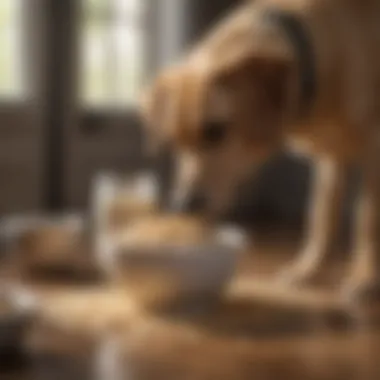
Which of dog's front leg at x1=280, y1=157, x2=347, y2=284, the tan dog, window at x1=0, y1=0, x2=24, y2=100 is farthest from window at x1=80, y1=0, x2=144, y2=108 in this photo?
the tan dog

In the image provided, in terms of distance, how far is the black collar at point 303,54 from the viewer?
1.38 meters

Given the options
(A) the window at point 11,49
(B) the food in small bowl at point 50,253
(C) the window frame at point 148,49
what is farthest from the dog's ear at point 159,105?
(C) the window frame at point 148,49

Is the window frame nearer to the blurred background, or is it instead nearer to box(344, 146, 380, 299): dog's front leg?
the blurred background

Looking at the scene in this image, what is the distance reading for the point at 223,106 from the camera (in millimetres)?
1362

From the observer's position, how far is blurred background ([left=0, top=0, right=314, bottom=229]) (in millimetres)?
2680

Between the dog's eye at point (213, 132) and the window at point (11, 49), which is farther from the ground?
the window at point (11, 49)

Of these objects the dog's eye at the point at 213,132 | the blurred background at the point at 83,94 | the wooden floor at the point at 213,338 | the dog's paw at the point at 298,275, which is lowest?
the wooden floor at the point at 213,338

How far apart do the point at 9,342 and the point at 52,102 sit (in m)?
1.65

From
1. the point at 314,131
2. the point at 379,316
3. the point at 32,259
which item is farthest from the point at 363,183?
the point at 32,259

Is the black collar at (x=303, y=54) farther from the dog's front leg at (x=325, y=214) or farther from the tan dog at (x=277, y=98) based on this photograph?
the dog's front leg at (x=325, y=214)

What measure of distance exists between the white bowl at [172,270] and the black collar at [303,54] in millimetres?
193

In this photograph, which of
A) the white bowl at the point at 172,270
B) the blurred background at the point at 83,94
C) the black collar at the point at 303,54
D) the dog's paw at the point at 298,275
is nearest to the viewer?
the white bowl at the point at 172,270

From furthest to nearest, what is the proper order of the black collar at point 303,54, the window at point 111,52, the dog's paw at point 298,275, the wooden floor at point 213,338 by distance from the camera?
the window at point 111,52
the dog's paw at point 298,275
the black collar at point 303,54
the wooden floor at point 213,338

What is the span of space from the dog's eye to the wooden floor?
181 mm
